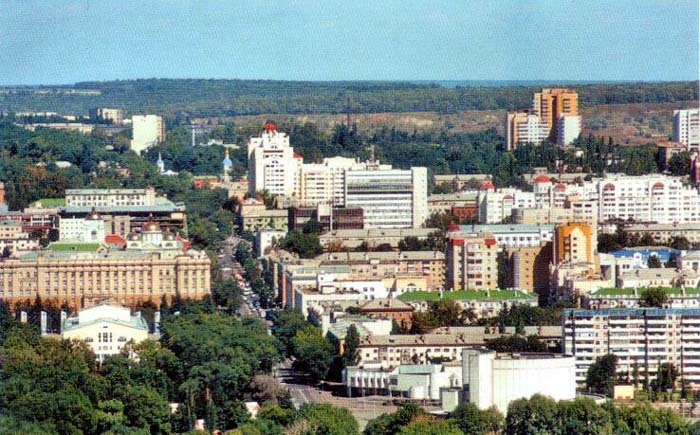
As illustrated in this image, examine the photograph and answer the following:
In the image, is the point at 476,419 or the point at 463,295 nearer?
the point at 476,419

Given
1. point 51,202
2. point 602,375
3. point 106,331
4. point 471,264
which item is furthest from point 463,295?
point 51,202

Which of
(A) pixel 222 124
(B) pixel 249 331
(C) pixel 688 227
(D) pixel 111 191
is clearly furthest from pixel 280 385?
(A) pixel 222 124

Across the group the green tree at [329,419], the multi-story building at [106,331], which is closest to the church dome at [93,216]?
the multi-story building at [106,331]

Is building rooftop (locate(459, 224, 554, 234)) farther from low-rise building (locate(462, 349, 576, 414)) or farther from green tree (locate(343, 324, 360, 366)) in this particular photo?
low-rise building (locate(462, 349, 576, 414))

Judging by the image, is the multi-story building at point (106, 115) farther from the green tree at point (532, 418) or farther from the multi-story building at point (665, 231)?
the green tree at point (532, 418)

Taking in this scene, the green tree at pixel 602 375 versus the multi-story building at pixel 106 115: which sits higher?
the multi-story building at pixel 106 115

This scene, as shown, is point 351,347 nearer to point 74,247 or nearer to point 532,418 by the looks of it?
point 532,418

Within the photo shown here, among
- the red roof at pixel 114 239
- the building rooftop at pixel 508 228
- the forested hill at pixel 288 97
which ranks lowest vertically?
the red roof at pixel 114 239
